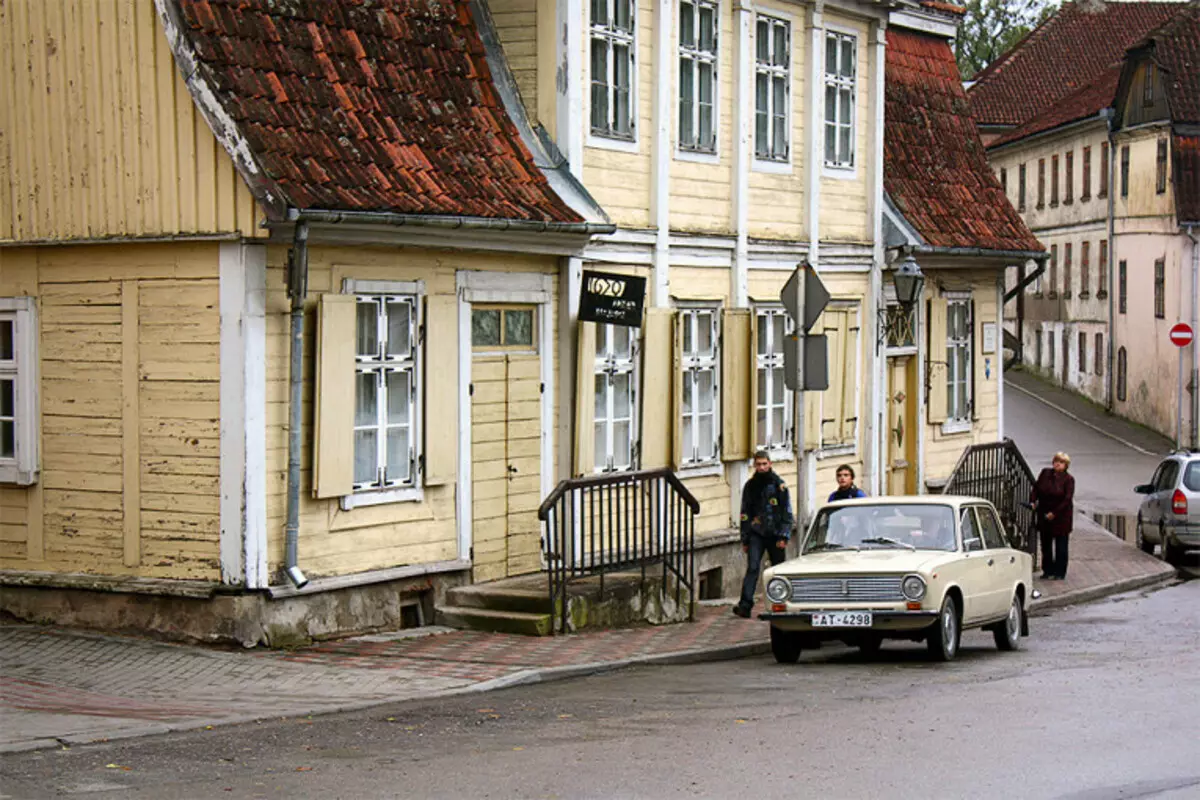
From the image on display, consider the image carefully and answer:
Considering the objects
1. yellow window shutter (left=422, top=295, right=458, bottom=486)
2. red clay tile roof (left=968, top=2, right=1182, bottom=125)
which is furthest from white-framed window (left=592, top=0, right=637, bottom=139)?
red clay tile roof (left=968, top=2, right=1182, bottom=125)

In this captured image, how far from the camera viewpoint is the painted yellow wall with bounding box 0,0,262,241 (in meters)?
16.8

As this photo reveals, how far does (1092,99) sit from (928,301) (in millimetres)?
37560

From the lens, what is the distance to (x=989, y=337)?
31234mm

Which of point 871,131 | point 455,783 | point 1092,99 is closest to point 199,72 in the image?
point 455,783

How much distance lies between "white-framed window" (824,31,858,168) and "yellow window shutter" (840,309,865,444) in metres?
1.96

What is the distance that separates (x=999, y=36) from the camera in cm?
9019

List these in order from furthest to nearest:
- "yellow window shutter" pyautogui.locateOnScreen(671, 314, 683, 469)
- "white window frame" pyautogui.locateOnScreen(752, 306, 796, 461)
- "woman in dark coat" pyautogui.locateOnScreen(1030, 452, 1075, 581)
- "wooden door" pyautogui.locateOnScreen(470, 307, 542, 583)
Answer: "woman in dark coat" pyautogui.locateOnScreen(1030, 452, 1075, 581), "white window frame" pyautogui.locateOnScreen(752, 306, 796, 461), "yellow window shutter" pyautogui.locateOnScreen(671, 314, 683, 469), "wooden door" pyautogui.locateOnScreen(470, 307, 542, 583)

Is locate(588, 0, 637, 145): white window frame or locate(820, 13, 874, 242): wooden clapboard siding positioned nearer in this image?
locate(588, 0, 637, 145): white window frame

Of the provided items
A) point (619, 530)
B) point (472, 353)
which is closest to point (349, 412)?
point (472, 353)

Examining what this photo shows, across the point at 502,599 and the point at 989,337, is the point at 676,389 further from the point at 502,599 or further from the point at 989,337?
the point at 989,337

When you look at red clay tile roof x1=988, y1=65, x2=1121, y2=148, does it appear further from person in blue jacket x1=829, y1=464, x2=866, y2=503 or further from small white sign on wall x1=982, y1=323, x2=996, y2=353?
person in blue jacket x1=829, y1=464, x2=866, y2=503

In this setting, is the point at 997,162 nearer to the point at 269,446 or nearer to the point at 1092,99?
the point at 1092,99

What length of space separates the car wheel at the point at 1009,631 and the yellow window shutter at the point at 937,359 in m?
10.3

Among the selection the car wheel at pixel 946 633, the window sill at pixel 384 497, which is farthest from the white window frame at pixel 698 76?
the car wheel at pixel 946 633
